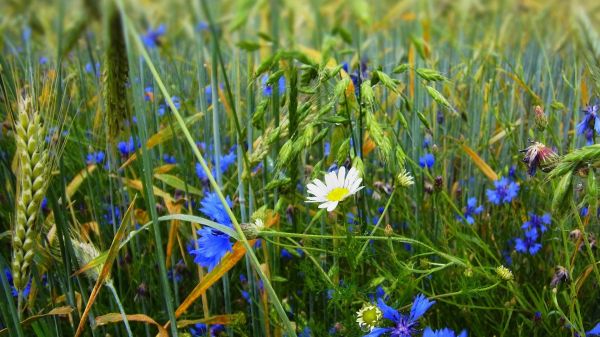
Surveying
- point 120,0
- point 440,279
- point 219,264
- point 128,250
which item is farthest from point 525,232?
point 120,0

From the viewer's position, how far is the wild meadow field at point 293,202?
3.05 feet

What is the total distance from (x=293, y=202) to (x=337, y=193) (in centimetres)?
7

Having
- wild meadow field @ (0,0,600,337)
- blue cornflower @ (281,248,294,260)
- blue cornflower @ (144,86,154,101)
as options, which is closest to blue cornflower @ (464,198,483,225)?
wild meadow field @ (0,0,600,337)

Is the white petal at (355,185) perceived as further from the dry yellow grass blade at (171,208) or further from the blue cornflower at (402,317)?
the dry yellow grass blade at (171,208)

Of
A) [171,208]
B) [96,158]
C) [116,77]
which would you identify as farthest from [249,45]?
[96,158]

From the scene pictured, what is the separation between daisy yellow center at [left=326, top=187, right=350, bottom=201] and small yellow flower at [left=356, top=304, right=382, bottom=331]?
172 millimetres

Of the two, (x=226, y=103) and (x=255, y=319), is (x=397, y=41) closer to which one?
(x=226, y=103)

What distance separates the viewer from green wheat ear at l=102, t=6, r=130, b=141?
813mm

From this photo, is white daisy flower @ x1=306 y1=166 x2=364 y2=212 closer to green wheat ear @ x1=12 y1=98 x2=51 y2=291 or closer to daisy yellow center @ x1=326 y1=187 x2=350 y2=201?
daisy yellow center @ x1=326 y1=187 x2=350 y2=201

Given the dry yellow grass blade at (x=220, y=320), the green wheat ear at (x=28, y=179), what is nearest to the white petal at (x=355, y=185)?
the dry yellow grass blade at (x=220, y=320)

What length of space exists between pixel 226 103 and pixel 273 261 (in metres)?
0.45

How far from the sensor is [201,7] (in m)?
0.72

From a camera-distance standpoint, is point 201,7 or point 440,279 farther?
point 440,279

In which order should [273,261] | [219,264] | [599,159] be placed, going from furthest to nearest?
[273,261], [219,264], [599,159]
